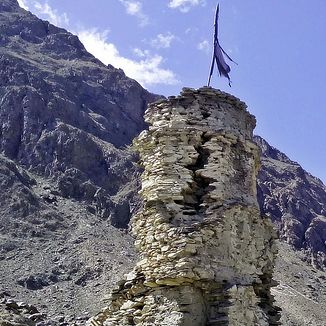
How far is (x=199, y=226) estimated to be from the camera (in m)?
9.35

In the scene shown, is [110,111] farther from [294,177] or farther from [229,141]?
[229,141]

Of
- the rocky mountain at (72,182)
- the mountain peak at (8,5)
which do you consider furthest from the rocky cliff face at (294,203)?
the mountain peak at (8,5)

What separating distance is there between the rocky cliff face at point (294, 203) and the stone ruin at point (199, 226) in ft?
268

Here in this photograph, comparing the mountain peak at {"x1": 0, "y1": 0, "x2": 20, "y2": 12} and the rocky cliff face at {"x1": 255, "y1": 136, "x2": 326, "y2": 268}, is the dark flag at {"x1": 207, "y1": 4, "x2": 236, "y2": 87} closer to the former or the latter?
the rocky cliff face at {"x1": 255, "y1": 136, "x2": 326, "y2": 268}

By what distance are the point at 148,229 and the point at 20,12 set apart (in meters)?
125

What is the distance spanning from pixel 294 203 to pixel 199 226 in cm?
10280

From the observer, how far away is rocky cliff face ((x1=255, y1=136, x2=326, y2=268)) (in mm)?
100062

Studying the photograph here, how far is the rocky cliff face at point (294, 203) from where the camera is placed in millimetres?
100062

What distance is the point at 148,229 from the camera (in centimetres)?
982

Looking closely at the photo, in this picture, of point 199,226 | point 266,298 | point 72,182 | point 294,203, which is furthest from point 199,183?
point 294,203

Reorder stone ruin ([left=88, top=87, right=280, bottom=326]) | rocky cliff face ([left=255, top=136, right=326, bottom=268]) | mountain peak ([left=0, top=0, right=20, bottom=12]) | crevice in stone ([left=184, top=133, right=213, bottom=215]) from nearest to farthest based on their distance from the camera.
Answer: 1. stone ruin ([left=88, top=87, right=280, bottom=326])
2. crevice in stone ([left=184, top=133, right=213, bottom=215])
3. rocky cliff face ([left=255, top=136, right=326, bottom=268])
4. mountain peak ([left=0, top=0, right=20, bottom=12])

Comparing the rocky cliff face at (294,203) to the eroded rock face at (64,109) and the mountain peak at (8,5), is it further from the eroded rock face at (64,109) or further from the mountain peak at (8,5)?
the mountain peak at (8,5)

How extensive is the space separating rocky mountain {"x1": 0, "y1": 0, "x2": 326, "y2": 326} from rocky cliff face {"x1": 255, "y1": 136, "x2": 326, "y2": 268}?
218mm

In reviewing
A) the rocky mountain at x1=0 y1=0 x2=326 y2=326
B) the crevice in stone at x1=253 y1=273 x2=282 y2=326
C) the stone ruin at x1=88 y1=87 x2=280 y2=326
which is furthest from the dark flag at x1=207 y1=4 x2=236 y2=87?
the rocky mountain at x1=0 y1=0 x2=326 y2=326
